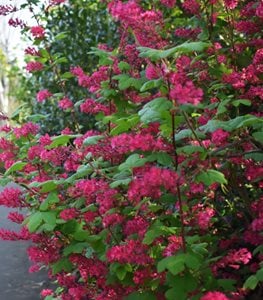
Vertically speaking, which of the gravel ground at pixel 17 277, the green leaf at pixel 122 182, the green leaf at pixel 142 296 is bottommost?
the gravel ground at pixel 17 277

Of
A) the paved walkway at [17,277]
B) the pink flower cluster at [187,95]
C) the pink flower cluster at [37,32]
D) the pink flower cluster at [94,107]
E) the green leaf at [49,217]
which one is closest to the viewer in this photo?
the pink flower cluster at [187,95]

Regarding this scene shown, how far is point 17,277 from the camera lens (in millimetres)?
4758

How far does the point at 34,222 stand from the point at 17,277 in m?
3.03

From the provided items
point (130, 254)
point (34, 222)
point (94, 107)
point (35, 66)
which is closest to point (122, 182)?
point (130, 254)

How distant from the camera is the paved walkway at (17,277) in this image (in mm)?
4328

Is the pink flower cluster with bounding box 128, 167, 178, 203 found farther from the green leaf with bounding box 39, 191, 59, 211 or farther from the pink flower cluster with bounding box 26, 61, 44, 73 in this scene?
the pink flower cluster with bounding box 26, 61, 44, 73

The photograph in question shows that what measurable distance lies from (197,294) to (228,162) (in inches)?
25.9

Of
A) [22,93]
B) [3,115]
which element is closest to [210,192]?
[3,115]

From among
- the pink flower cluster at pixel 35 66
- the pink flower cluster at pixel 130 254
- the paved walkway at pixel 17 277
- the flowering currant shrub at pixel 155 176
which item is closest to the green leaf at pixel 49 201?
the flowering currant shrub at pixel 155 176

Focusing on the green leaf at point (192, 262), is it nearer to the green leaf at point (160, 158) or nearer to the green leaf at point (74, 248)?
the green leaf at point (160, 158)

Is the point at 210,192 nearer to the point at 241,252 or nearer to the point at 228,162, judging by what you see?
the point at 228,162

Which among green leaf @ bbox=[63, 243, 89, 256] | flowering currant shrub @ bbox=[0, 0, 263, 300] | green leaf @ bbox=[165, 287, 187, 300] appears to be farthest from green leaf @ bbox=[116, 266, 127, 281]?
green leaf @ bbox=[165, 287, 187, 300]

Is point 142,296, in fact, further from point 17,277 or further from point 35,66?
point 17,277

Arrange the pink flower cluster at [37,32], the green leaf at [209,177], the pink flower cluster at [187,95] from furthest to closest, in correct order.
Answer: the pink flower cluster at [37,32], the green leaf at [209,177], the pink flower cluster at [187,95]
